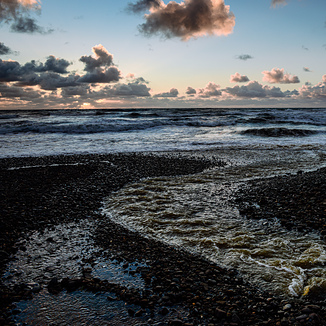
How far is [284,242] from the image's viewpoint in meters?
5.37

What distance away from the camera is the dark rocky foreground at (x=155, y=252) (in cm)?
347

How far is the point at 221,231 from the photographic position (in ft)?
19.5

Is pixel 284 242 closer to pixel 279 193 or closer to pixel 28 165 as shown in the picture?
pixel 279 193

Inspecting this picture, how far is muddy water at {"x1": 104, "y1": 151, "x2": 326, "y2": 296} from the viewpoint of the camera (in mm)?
4383

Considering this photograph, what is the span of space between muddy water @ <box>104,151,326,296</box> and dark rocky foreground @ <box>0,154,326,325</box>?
1.06 ft

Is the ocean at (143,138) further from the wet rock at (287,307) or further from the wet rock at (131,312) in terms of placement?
the wet rock at (287,307)

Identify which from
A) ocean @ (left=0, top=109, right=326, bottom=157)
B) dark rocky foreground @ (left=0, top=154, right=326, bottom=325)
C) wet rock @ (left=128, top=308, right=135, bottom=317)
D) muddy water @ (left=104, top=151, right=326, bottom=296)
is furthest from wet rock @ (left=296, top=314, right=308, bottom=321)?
ocean @ (left=0, top=109, right=326, bottom=157)

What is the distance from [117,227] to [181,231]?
4.80ft

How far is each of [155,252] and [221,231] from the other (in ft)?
→ 5.63

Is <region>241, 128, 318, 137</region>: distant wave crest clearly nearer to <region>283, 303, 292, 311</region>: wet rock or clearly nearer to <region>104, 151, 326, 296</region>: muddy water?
<region>104, 151, 326, 296</region>: muddy water

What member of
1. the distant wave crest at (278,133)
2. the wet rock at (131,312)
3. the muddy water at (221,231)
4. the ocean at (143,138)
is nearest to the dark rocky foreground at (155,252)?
the wet rock at (131,312)

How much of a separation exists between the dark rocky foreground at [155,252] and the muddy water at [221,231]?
323 millimetres

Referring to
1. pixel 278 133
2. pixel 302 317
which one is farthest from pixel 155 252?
pixel 278 133

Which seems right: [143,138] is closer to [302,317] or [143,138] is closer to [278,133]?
[278,133]
